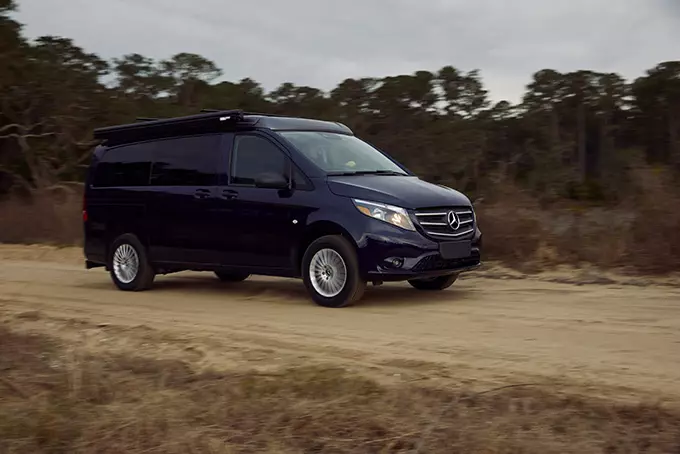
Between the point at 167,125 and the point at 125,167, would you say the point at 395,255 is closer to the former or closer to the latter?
the point at 167,125

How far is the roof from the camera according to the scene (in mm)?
10000

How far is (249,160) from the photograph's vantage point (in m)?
9.90

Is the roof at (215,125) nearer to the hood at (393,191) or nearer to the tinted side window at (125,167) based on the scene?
the tinted side window at (125,167)

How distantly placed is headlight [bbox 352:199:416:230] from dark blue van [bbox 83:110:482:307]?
1 cm

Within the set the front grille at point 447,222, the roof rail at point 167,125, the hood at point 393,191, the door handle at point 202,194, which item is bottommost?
the front grille at point 447,222

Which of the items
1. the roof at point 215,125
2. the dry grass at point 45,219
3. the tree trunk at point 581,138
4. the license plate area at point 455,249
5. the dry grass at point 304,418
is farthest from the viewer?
the tree trunk at point 581,138

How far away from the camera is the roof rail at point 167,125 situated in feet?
33.4

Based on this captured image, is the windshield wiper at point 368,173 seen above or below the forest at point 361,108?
below

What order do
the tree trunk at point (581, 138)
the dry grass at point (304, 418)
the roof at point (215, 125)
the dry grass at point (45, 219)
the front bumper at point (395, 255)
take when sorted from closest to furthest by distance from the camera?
the dry grass at point (304, 418)
the front bumper at point (395, 255)
the roof at point (215, 125)
the dry grass at point (45, 219)
the tree trunk at point (581, 138)

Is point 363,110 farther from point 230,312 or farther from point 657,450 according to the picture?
point 657,450

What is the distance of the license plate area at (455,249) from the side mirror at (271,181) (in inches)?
72.0

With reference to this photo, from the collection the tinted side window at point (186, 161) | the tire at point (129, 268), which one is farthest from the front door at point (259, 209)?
the tire at point (129, 268)

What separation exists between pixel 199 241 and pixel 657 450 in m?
6.92

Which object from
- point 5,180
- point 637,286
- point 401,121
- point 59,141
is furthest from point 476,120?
point 637,286
